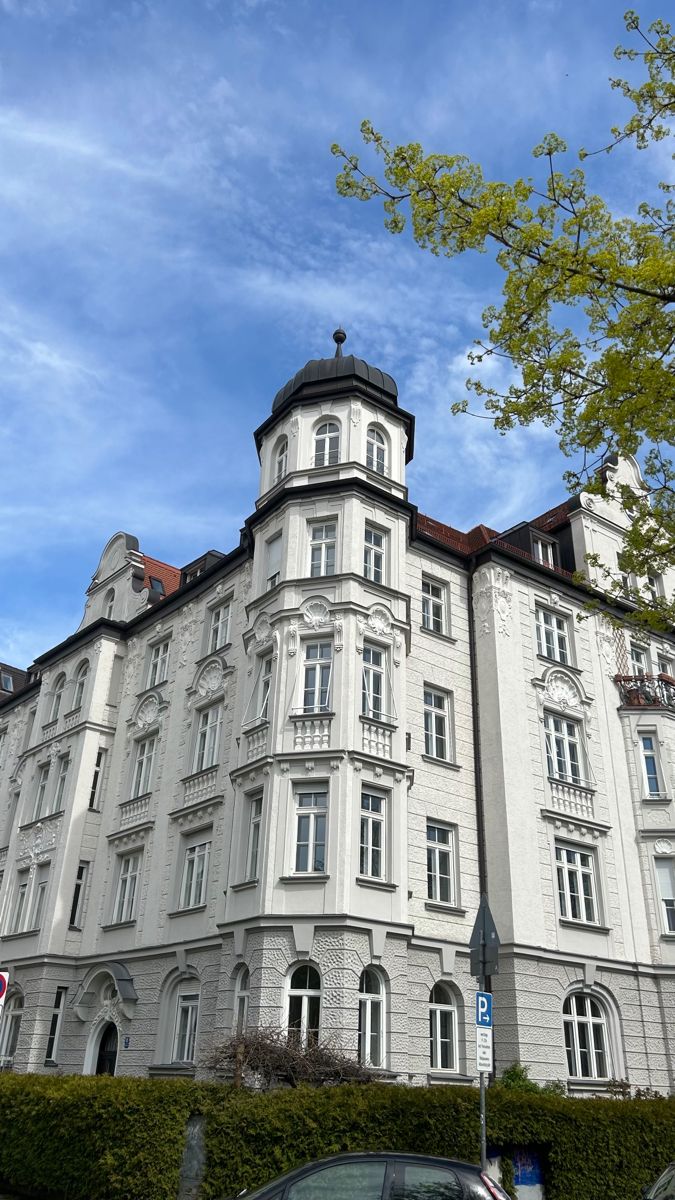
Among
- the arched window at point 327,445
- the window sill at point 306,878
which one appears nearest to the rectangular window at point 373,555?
the arched window at point 327,445

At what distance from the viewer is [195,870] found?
23.8m

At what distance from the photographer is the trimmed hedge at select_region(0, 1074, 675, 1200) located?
12383 mm

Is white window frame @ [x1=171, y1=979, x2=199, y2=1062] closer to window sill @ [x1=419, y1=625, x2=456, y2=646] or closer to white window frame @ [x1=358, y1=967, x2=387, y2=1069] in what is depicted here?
white window frame @ [x1=358, y1=967, x2=387, y2=1069]

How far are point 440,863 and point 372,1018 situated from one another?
450 centimetres

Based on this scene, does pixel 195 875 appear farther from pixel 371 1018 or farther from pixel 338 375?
pixel 338 375

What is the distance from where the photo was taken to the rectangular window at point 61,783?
95.7 ft

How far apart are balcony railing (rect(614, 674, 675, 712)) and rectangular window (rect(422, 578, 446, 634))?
5838 millimetres

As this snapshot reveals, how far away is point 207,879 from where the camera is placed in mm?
22969

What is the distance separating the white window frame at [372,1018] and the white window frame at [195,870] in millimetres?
5522

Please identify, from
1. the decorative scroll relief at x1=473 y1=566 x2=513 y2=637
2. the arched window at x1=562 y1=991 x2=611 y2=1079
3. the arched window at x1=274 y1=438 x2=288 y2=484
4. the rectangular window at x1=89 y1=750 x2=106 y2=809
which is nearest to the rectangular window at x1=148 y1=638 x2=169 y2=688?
the rectangular window at x1=89 y1=750 x2=106 y2=809

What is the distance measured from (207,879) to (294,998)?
5208mm

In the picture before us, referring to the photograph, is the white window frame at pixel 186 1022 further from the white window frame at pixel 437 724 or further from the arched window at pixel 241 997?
the white window frame at pixel 437 724

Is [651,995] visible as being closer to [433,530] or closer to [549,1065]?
[549,1065]

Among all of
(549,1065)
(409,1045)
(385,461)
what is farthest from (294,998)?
(385,461)
